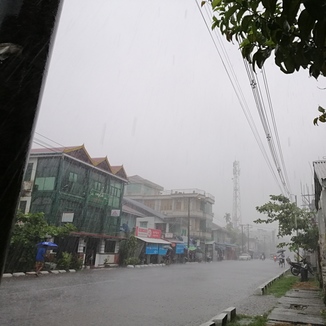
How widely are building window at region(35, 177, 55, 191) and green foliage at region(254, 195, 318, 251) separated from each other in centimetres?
1291

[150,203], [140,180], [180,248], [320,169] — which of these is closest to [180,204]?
[150,203]

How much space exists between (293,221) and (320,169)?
7.87 m

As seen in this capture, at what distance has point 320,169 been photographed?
943cm

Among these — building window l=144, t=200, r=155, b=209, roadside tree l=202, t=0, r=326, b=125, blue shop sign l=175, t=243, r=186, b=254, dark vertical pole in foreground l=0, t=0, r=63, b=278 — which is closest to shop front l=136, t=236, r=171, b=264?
blue shop sign l=175, t=243, r=186, b=254

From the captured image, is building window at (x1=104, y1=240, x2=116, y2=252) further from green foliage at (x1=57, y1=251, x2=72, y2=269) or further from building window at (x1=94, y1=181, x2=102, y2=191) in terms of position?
green foliage at (x1=57, y1=251, x2=72, y2=269)

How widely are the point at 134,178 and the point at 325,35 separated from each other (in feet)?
165

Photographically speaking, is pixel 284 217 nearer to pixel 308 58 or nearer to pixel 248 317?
pixel 248 317

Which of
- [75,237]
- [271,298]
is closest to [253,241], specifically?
[75,237]

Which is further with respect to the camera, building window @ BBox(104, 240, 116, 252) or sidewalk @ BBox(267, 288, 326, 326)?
building window @ BBox(104, 240, 116, 252)

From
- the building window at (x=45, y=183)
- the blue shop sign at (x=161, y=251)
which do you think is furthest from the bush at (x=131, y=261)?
the building window at (x=45, y=183)

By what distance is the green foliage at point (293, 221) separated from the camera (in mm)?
15744

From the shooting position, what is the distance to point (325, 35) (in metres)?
1.22

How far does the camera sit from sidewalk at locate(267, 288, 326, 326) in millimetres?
6507

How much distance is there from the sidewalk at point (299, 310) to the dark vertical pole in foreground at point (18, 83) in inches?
271
